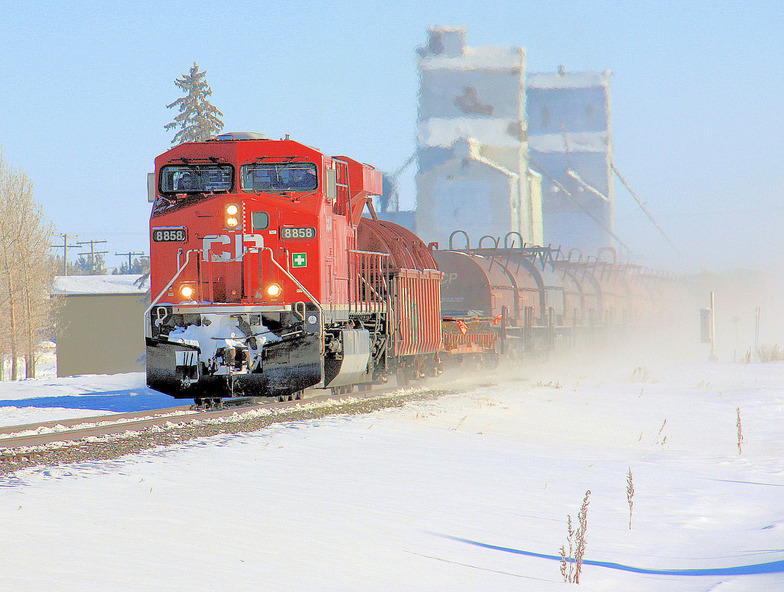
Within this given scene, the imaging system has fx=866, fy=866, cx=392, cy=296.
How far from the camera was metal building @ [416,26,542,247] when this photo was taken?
65.9m

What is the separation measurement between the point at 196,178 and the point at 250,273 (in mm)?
1789

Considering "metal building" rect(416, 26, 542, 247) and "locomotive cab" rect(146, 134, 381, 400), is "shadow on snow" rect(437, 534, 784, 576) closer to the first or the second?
"locomotive cab" rect(146, 134, 381, 400)

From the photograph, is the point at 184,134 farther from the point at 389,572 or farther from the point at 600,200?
the point at 600,200

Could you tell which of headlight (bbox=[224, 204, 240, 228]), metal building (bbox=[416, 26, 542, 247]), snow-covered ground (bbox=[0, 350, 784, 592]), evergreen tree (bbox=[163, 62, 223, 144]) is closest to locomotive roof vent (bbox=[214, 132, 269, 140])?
headlight (bbox=[224, 204, 240, 228])

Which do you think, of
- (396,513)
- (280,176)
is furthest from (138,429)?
(396,513)

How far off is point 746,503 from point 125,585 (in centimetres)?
581

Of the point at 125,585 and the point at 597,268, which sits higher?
the point at 597,268

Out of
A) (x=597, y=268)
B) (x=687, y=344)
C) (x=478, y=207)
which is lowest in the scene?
(x=687, y=344)

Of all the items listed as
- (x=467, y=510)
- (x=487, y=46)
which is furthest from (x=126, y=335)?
(x=467, y=510)

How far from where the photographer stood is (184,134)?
40594 millimetres

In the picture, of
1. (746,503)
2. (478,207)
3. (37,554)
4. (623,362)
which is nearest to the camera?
(37,554)

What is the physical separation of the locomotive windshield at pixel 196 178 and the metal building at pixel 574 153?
242 ft

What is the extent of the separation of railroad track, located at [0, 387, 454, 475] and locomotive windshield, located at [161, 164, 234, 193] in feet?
11.3

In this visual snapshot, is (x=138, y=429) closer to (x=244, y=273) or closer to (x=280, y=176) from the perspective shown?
(x=244, y=273)
